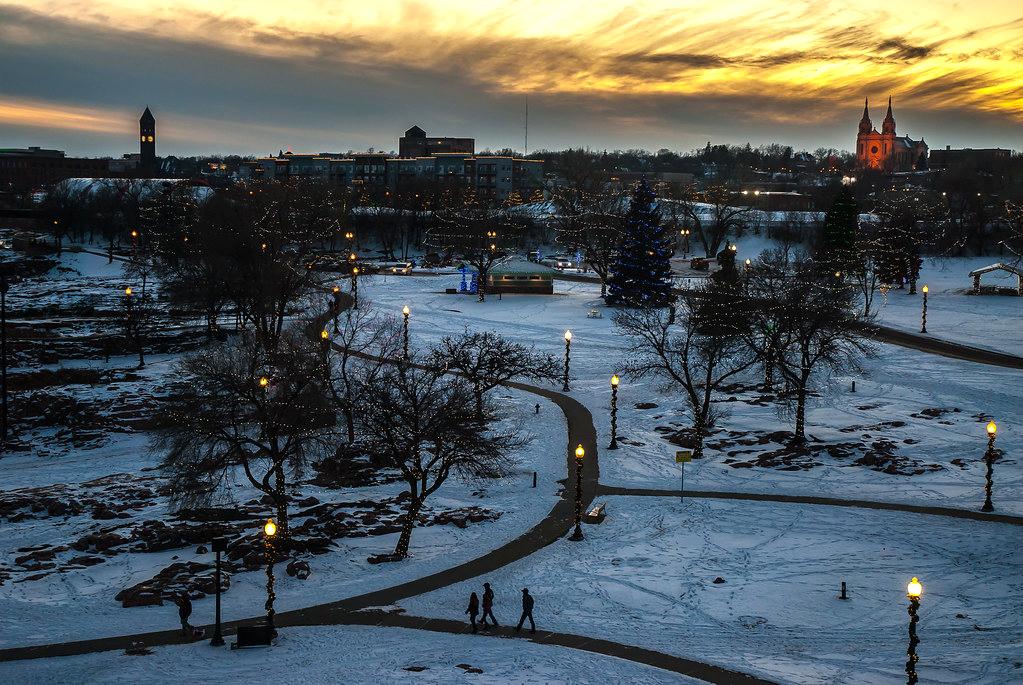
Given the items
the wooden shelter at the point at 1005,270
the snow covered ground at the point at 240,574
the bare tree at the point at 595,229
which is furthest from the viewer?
the bare tree at the point at 595,229

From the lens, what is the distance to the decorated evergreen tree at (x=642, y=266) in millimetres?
73188

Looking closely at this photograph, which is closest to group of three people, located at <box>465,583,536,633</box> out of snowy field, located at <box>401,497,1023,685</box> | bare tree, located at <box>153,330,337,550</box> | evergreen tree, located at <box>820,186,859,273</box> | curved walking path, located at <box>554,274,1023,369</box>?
snowy field, located at <box>401,497,1023,685</box>

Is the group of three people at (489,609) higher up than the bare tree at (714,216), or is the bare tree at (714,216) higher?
the bare tree at (714,216)

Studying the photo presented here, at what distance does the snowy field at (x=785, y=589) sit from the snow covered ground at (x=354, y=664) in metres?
1.82

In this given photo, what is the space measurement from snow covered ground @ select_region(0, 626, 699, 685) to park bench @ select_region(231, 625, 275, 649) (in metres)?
0.26

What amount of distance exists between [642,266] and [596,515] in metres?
43.1

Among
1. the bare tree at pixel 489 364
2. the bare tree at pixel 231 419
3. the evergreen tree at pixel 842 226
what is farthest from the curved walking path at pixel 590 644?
the evergreen tree at pixel 842 226

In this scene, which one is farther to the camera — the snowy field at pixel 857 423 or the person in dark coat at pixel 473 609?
the snowy field at pixel 857 423

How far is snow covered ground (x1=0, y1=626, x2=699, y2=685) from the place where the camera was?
2059 centimetres

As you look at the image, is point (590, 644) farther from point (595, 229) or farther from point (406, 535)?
point (595, 229)

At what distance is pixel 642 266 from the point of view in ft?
241

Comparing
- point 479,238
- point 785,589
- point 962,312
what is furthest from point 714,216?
point 785,589

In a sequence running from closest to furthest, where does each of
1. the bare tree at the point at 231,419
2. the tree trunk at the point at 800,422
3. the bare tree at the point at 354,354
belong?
the bare tree at the point at 231,419, the bare tree at the point at 354,354, the tree trunk at the point at 800,422

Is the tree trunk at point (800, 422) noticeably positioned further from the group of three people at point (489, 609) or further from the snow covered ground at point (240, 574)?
the group of three people at point (489, 609)
